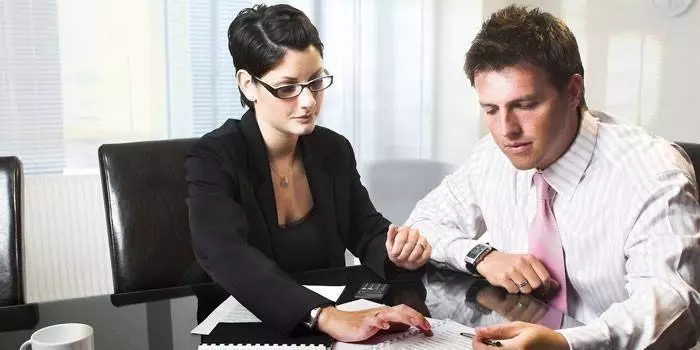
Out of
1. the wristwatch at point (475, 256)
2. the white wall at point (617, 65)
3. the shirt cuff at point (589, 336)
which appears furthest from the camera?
the white wall at point (617, 65)

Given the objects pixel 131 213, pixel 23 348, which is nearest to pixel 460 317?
pixel 23 348

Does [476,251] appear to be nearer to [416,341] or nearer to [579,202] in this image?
[579,202]

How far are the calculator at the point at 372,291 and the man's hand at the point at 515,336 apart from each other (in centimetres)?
39

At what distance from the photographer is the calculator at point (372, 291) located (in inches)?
49.6

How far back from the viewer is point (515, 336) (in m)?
0.89

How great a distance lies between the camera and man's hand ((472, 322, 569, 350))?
0.87 meters

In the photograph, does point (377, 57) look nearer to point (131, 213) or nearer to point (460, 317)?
point (131, 213)

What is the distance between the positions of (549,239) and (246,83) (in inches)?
27.3

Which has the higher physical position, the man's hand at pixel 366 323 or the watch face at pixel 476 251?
the watch face at pixel 476 251

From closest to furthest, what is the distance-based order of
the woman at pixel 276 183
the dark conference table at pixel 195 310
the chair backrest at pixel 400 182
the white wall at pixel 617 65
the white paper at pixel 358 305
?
the dark conference table at pixel 195 310, the white paper at pixel 358 305, the woman at pixel 276 183, the white wall at pixel 617 65, the chair backrest at pixel 400 182

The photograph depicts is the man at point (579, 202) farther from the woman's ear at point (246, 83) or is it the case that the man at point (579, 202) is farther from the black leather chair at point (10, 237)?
the black leather chair at point (10, 237)

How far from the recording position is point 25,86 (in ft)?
8.41

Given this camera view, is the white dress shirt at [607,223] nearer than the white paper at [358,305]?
Yes

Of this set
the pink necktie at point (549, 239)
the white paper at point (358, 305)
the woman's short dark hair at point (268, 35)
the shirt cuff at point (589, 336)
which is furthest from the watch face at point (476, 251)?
the woman's short dark hair at point (268, 35)
